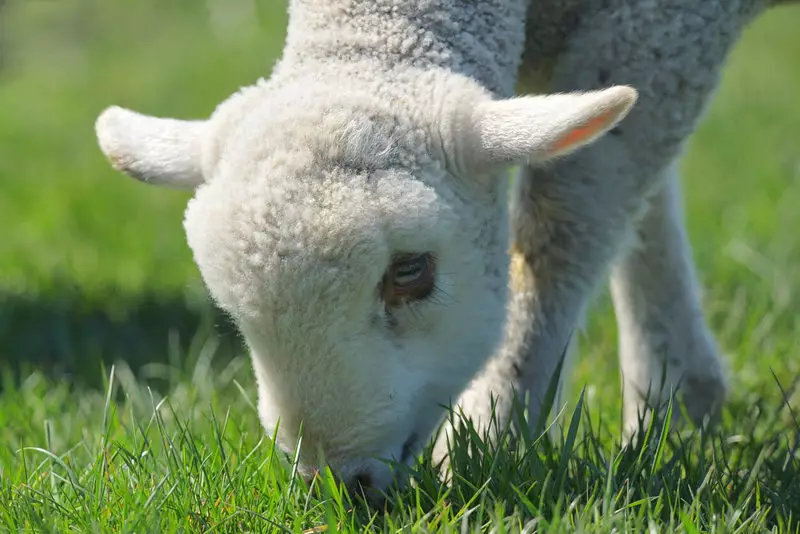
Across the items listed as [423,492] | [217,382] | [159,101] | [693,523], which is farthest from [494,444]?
[159,101]

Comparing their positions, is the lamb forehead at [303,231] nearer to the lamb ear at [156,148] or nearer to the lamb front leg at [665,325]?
the lamb ear at [156,148]

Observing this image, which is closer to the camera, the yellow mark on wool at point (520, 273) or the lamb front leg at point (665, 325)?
the yellow mark on wool at point (520, 273)

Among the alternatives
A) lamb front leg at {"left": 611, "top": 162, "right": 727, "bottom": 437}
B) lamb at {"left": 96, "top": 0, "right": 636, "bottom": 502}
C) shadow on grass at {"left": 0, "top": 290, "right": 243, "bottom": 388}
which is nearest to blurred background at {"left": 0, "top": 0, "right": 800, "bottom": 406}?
shadow on grass at {"left": 0, "top": 290, "right": 243, "bottom": 388}

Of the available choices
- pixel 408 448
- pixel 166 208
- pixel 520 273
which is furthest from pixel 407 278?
pixel 166 208

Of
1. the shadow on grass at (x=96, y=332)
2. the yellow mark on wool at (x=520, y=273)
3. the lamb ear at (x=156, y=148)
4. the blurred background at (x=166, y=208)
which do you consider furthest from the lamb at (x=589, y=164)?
the shadow on grass at (x=96, y=332)

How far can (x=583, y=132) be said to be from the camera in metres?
2.92

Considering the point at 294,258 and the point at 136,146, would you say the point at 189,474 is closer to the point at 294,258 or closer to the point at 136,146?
the point at 294,258

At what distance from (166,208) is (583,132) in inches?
202

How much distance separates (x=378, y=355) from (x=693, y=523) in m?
0.83

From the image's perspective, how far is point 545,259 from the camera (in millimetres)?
3594

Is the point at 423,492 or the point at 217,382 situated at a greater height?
the point at 423,492

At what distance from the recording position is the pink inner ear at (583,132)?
9.41 feet

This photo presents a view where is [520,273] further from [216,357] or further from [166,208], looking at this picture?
[166,208]

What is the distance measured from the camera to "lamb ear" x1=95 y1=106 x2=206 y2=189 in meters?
3.27
